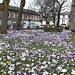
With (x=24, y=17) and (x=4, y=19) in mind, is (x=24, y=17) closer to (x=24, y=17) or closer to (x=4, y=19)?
(x=24, y=17)

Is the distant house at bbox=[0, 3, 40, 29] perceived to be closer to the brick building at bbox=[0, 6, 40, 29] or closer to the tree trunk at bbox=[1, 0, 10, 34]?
the brick building at bbox=[0, 6, 40, 29]

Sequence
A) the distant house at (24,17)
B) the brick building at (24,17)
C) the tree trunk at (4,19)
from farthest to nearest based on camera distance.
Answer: the brick building at (24,17), the distant house at (24,17), the tree trunk at (4,19)

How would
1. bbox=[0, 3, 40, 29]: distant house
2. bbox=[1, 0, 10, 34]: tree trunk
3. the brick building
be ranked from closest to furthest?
A: bbox=[1, 0, 10, 34]: tree trunk → bbox=[0, 3, 40, 29]: distant house → the brick building

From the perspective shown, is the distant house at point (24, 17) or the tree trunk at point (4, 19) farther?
the distant house at point (24, 17)

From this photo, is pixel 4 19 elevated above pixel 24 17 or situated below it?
below

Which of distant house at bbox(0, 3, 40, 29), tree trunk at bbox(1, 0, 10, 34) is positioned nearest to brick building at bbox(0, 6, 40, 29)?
distant house at bbox(0, 3, 40, 29)

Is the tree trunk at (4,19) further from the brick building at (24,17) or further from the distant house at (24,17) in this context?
the brick building at (24,17)

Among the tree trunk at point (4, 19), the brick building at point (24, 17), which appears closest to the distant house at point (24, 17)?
the brick building at point (24, 17)

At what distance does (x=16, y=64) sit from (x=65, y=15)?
509 ft

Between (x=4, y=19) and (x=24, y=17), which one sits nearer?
(x=4, y=19)

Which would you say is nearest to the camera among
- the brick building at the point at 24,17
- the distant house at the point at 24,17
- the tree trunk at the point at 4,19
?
the tree trunk at the point at 4,19

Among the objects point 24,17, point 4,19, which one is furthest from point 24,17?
point 4,19

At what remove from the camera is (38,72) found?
5.00 metres

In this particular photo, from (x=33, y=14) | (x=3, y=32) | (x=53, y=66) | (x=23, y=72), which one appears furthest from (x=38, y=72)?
(x=33, y=14)
